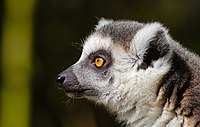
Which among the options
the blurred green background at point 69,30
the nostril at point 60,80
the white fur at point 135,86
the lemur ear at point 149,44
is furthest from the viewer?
the blurred green background at point 69,30

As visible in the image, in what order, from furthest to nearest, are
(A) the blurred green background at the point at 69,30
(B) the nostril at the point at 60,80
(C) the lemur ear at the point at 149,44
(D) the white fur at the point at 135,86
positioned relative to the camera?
(A) the blurred green background at the point at 69,30 < (B) the nostril at the point at 60,80 < (C) the lemur ear at the point at 149,44 < (D) the white fur at the point at 135,86

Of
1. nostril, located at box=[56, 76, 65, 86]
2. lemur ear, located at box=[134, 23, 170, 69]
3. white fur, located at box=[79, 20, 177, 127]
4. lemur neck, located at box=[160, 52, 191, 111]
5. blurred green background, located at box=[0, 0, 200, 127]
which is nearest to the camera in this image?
lemur neck, located at box=[160, 52, 191, 111]

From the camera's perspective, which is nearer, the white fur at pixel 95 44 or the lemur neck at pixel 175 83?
the lemur neck at pixel 175 83

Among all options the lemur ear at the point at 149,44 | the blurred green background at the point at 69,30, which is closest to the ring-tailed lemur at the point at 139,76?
the lemur ear at the point at 149,44

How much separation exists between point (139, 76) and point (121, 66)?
213 mm

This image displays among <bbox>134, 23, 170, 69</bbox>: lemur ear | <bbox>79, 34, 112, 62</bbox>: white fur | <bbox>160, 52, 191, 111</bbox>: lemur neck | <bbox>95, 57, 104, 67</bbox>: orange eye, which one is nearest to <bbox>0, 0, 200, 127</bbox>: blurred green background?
<bbox>79, 34, 112, 62</bbox>: white fur

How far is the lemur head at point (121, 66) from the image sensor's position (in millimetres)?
4574

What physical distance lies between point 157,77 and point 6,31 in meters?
3.62

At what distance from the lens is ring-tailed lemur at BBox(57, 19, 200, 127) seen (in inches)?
172

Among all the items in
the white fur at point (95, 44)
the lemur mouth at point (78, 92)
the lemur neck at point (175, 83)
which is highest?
the white fur at point (95, 44)

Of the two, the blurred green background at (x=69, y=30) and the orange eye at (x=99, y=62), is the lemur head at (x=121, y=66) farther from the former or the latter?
the blurred green background at (x=69, y=30)

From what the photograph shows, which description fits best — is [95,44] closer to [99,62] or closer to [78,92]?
[99,62]

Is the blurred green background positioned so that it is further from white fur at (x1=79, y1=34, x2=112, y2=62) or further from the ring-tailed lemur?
the ring-tailed lemur

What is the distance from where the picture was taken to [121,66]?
15.7 ft
